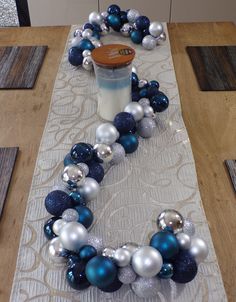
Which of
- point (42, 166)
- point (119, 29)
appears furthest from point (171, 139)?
point (119, 29)

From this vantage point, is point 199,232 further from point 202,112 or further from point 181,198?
point 202,112

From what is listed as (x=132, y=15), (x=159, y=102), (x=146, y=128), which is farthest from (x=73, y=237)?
(x=132, y=15)

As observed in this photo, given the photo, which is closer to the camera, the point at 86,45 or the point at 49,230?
the point at 49,230

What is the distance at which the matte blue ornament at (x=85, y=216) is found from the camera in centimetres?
67

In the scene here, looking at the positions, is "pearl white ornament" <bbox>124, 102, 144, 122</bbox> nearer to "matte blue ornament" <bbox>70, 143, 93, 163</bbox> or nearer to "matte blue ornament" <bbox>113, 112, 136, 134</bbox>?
"matte blue ornament" <bbox>113, 112, 136, 134</bbox>

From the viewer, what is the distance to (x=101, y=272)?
56cm

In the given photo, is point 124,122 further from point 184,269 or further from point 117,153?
point 184,269

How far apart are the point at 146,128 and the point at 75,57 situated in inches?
16.3

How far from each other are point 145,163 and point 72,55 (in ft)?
1.69

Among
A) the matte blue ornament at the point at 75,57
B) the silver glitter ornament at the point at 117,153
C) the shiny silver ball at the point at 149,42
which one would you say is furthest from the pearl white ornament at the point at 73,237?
the shiny silver ball at the point at 149,42

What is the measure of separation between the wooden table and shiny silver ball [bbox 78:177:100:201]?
11cm

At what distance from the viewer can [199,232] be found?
2.19ft

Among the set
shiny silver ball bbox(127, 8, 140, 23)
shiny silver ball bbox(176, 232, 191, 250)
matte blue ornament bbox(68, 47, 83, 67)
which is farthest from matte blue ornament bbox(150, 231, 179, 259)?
shiny silver ball bbox(127, 8, 140, 23)

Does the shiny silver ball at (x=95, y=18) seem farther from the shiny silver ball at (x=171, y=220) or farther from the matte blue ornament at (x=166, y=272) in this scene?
the matte blue ornament at (x=166, y=272)
